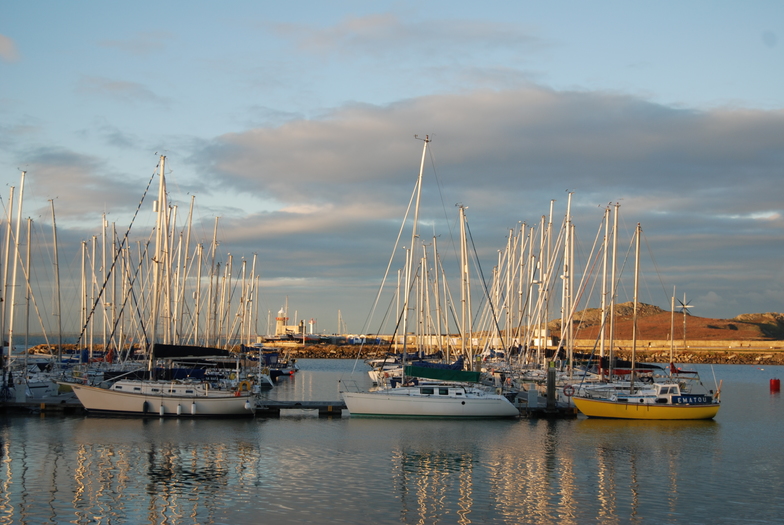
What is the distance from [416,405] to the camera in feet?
128

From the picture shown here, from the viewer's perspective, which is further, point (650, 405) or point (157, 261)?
point (157, 261)

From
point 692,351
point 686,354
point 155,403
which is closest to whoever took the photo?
point 155,403

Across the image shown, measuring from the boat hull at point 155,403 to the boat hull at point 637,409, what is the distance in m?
18.0

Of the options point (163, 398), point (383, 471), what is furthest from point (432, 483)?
point (163, 398)

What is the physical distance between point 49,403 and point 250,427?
38.5 feet

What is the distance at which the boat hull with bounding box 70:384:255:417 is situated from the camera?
38125 mm

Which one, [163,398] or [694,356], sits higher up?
[163,398]

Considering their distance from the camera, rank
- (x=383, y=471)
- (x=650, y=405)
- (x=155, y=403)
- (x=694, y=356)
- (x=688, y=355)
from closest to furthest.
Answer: (x=383, y=471) → (x=155, y=403) → (x=650, y=405) → (x=688, y=355) → (x=694, y=356)

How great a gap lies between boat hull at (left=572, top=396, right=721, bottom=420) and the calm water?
76 cm

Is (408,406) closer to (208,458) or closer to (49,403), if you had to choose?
(208,458)

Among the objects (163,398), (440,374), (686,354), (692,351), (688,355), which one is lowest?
(688,355)

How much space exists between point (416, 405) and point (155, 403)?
13.0m

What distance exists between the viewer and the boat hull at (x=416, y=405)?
39031 millimetres

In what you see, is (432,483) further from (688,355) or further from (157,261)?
(688,355)
